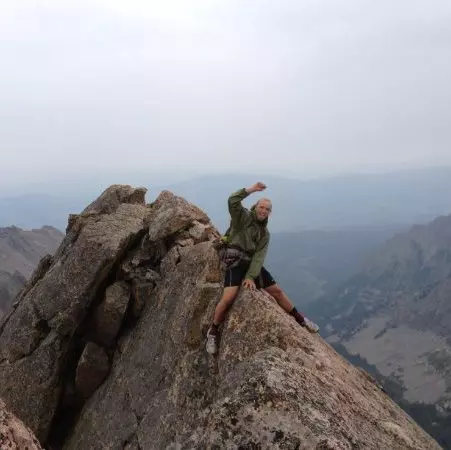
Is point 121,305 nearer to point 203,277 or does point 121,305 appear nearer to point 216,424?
point 203,277

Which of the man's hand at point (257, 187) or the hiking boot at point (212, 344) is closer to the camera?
the man's hand at point (257, 187)

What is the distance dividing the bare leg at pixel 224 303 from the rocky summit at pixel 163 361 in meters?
0.31

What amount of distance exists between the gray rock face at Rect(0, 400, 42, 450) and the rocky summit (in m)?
4.17

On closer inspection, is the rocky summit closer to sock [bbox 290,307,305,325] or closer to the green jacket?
sock [bbox 290,307,305,325]

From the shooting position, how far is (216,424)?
1156 cm

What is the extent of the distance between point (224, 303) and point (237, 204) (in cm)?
410

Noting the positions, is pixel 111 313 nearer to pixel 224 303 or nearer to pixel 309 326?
pixel 224 303

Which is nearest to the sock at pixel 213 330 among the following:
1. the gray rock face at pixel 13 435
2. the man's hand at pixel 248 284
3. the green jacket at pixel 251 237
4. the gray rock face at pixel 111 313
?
the man's hand at pixel 248 284

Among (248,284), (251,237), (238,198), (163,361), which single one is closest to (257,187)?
(238,198)

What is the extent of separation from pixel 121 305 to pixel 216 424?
14008 millimetres

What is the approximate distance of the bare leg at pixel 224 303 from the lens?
1938 cm

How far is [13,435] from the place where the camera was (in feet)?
37.3

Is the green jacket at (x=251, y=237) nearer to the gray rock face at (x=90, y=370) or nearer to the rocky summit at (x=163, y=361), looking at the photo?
the rocky summit at (x=163, y=361)

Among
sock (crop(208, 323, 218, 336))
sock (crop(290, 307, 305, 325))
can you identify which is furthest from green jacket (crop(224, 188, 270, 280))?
sock (crop(290, 307, 305, 325))
